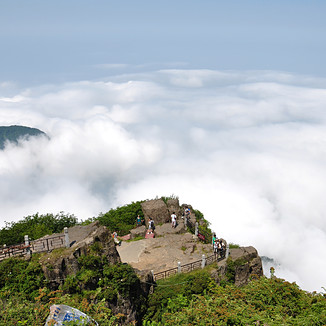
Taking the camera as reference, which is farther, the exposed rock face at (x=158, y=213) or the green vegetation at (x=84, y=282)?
the exposed rock face at (x=158, y=213)

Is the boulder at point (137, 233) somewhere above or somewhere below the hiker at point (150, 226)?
below

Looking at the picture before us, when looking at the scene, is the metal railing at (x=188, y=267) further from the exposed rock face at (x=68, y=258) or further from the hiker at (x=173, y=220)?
the hiker at (x=173, y=220)

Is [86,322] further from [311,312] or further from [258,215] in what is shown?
[258,215]

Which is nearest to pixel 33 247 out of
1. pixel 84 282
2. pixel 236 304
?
pixel 84 282

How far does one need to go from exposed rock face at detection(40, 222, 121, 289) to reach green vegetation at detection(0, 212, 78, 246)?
9510 millimetres

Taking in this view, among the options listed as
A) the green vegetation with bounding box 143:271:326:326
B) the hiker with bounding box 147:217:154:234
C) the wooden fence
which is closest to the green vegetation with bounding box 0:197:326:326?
the green vegetation with bounding box 143:271:326:326

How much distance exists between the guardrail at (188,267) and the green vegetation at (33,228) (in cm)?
1137

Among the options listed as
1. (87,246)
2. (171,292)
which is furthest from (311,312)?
(87,246)

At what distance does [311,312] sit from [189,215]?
58.8 feet

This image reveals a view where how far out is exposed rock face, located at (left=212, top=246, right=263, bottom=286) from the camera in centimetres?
2258

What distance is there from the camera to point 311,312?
45.2ft

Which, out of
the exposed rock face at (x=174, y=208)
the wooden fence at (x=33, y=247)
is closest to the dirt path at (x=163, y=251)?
the exposed rock face at (x=174, y=208)

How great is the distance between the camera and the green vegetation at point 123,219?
1214 inches

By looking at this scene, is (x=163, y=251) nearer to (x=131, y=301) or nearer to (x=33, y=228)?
(x=131, y=301)
